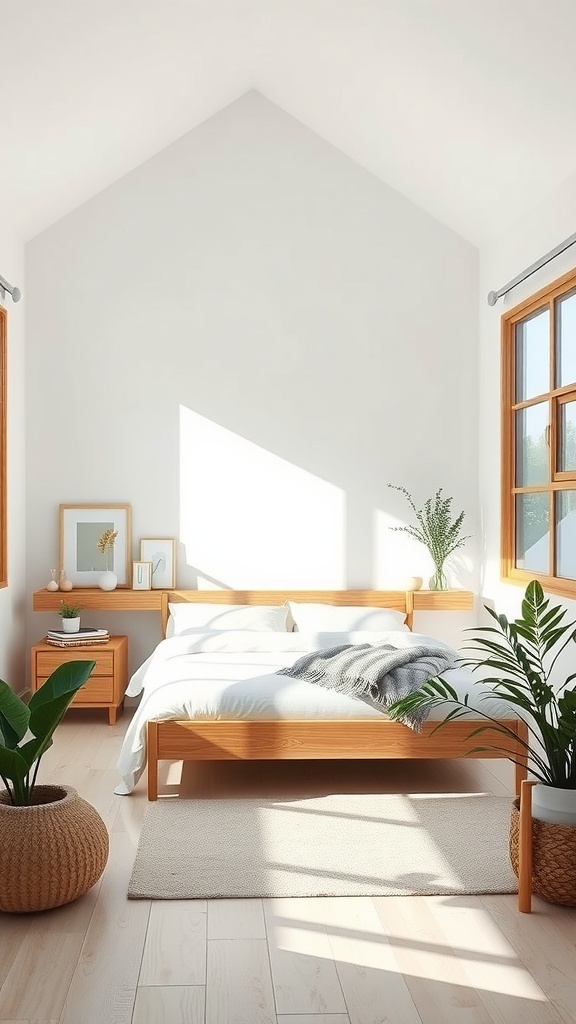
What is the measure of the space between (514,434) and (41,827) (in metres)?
3.73

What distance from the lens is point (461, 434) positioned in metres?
6.32

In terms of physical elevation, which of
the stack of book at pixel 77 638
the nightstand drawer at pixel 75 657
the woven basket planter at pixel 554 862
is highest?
the stack of book at pixel 77 638

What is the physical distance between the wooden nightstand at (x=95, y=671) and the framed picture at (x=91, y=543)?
1.93ft

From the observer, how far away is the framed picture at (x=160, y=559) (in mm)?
6125

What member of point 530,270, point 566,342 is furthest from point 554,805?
point 530,270

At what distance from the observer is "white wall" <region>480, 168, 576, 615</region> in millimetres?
5066

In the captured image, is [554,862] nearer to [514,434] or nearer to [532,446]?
[532,446]

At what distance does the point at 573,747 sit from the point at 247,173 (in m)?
4.38

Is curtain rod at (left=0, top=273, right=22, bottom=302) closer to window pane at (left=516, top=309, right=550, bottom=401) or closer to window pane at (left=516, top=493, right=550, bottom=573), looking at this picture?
window pane at (left=516, top=309, right=550, bottom=401)

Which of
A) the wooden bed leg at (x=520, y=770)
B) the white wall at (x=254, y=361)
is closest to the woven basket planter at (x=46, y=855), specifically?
the wooden bed leg at (x=520, y=770)

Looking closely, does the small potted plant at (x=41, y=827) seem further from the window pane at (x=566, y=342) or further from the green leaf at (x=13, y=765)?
the window pane at (x=566, y=342)

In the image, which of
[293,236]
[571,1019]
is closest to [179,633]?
[293,236]

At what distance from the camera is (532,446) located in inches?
215

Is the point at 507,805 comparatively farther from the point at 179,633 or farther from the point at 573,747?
the point at 179,633
